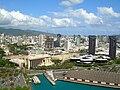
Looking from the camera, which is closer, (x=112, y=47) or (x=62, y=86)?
(x=62, y=86)

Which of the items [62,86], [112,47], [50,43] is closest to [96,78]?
[62,86]

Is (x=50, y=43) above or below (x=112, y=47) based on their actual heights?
below

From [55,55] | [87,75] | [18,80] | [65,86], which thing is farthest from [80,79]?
[55,55]

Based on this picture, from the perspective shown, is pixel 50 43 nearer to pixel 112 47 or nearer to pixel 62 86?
pixel 112 47

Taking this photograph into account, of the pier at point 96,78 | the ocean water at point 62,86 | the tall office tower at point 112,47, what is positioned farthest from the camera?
the tall office tower at point 112,47

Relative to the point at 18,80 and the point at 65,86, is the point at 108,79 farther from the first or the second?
the point at 18,80

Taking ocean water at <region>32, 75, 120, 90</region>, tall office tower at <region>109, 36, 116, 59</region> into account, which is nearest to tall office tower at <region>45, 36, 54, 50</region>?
tall office tower at <region>109, 36, 116, 59</region>

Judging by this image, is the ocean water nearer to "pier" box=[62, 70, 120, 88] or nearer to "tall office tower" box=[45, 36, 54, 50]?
"pier" box=[62, 70, 120, 88]

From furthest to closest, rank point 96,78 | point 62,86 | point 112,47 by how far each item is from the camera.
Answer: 1. point 112,47
2. point 96,78
3. point 62,86

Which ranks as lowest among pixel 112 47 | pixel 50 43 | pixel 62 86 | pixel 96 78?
pixel 62 86

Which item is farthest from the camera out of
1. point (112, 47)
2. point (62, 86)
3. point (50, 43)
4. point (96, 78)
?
point (50, 43)

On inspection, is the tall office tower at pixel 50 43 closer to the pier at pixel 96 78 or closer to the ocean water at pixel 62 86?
the pier at pixel 96 78

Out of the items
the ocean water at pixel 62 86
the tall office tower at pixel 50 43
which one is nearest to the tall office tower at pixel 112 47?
the tall office tower at pixel 50 43
